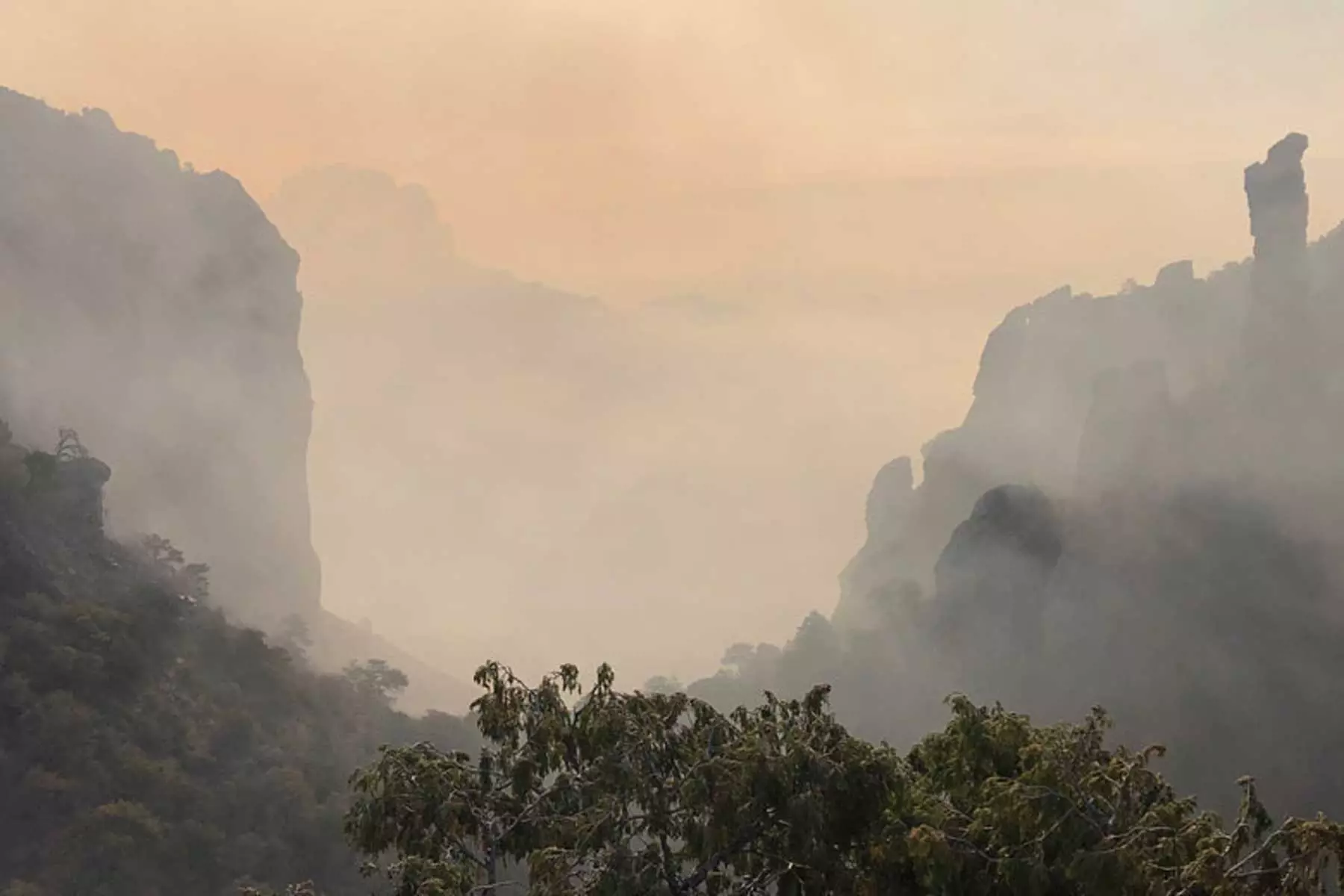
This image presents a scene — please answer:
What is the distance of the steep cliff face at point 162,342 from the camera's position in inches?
3231

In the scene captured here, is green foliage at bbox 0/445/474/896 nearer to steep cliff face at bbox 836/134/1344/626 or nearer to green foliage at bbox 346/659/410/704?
green foliage at bbox 346/659/410/704

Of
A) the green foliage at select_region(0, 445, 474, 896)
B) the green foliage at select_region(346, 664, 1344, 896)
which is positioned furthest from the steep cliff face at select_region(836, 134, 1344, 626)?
the green foliage at select_region(346, 664, 1344, 896)

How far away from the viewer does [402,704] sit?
89875 mm

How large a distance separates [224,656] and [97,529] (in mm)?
8719

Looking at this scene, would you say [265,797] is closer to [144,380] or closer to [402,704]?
[402,704]

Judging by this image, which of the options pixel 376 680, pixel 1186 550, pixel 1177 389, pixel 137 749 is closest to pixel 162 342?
pixel 376 680

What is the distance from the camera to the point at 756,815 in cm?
961

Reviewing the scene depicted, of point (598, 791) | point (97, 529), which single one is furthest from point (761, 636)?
point (598, 791)

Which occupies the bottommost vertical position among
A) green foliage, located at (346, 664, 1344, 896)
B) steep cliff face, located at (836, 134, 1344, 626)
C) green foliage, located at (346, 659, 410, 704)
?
green foliage, located at (346, 664, 1344, 896)

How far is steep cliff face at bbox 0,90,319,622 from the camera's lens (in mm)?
82062

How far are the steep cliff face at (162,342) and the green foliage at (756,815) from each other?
7188 cm

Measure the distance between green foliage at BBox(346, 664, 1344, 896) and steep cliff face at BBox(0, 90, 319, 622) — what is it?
71.9m

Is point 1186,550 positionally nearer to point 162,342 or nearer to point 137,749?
point 137,749

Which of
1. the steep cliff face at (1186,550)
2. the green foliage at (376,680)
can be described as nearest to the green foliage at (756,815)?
the green foliage at (376,680)
